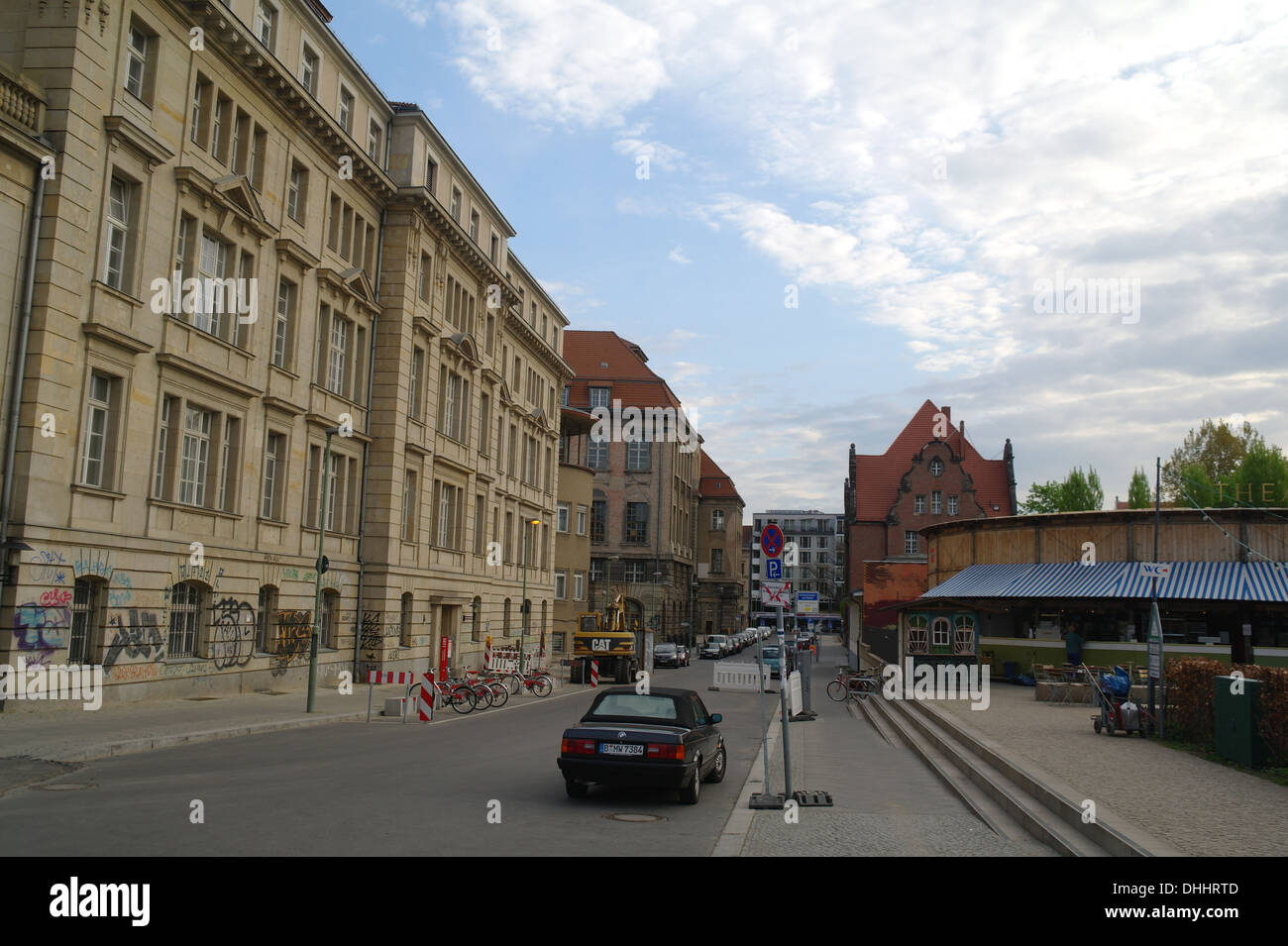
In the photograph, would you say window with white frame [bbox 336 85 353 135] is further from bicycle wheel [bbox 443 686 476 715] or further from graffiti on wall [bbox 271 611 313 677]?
bicycle wheel [bbox 443 686 476 715]

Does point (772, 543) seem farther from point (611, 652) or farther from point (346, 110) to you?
point (611, 652)

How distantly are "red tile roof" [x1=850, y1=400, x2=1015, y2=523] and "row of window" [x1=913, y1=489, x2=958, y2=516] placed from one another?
6.15 ft

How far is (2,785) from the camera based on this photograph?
11445 millimetres

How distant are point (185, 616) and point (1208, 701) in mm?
20579

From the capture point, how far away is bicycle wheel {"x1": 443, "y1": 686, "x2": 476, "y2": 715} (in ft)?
82.1

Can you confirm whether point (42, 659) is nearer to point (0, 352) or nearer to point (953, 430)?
point (0, 352)

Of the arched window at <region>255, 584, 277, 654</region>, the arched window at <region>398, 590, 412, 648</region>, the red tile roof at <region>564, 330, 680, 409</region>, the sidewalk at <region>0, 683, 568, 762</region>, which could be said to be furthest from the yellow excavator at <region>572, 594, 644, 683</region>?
the red tile roof at <region>564, 330, 680, 409</region>

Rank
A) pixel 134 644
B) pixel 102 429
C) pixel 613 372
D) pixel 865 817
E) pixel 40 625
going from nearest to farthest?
pixel 865 817 → pixel 40 625 → pixel 102 429 → pixel 134 644 → pixel 613 372

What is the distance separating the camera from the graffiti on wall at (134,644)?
20.4m

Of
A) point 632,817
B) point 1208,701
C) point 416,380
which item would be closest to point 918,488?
point 416,380

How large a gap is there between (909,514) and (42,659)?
66329 millimetres

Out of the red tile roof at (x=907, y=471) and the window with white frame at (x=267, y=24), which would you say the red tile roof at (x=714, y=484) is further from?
the window with white frame at (x=267, y=24)

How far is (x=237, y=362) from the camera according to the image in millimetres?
25438
